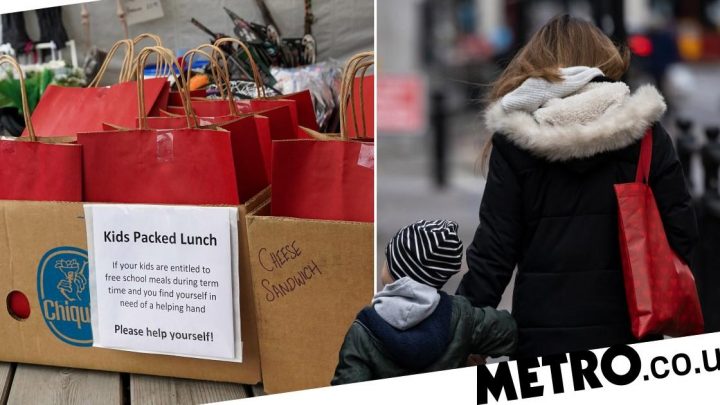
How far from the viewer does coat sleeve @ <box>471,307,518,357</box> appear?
7.62 ft

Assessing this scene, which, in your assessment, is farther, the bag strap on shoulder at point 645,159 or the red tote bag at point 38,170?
the red tote bag at point 38,170

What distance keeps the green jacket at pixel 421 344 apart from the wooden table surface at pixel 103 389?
2.74ft

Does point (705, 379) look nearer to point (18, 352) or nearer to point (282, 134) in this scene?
point (282, 134)

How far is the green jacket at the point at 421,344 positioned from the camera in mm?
2225

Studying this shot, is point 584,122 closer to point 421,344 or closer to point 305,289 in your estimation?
point 421,344

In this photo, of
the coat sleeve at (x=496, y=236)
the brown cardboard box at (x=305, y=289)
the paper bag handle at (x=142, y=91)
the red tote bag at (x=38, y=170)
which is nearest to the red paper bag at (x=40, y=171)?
the red tote bag at (x=38, y=170)

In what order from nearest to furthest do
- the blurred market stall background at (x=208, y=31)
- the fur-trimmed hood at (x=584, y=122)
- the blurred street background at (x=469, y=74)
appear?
the fur-trimmed hood at (x=584, y=122) < the blurred street background at (x=469, y=74) < the blurred market stall background at (x=208, y=31)

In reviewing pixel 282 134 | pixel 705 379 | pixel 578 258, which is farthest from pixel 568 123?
pixel 282 134

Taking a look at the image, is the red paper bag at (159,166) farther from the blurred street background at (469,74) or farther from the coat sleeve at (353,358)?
the coat sleeve at (353,358)

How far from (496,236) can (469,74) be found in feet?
4.23

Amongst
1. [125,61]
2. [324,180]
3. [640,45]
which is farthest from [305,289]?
[640,45]

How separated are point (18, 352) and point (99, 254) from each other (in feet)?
1.83

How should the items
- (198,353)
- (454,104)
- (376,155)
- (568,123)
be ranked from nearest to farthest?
1. (568,123)
2. (376,155)
3. (198,353)
4. (454,104)

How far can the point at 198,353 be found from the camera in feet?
9.61
